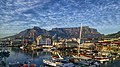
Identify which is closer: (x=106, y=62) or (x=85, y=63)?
(x=85, y=63)

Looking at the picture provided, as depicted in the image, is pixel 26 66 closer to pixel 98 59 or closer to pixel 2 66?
pixel 2 66

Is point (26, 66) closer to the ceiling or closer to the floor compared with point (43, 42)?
closer to the ceiling

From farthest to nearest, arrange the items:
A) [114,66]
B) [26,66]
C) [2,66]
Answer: [114,66]
[2,66]
[26,66]

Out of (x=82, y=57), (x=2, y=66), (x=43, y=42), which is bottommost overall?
(x=43, y=42)

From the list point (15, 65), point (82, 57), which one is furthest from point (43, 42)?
point (15, 65)

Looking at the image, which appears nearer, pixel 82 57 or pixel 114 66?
pixel 114 66

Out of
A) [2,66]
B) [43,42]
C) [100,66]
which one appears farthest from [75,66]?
[43,42]

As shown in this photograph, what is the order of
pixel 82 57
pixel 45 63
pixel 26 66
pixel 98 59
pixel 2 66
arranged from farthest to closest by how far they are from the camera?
pixel 82 57, pixel 98 59, pixel 45 63, pixel 2 66, pixel 26 66

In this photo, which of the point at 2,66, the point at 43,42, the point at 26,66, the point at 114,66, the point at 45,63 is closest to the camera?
the point at 26,66

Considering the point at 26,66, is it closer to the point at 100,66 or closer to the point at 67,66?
the point at 67,66
